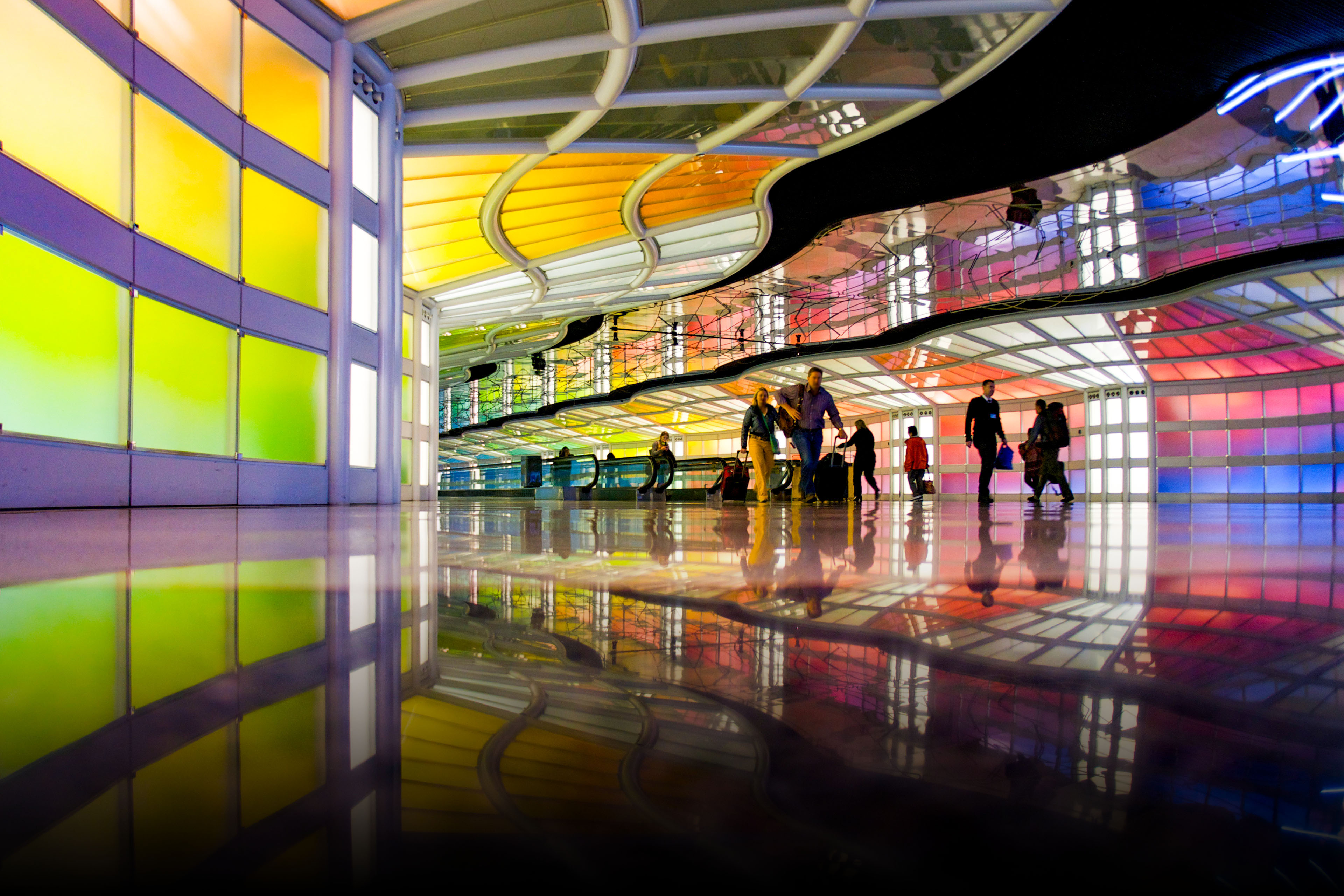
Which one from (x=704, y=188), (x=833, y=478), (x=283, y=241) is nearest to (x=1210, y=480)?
(x=833, y=478)

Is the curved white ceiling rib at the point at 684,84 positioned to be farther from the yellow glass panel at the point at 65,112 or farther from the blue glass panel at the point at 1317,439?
the blue glass panel at the point at 1317,439

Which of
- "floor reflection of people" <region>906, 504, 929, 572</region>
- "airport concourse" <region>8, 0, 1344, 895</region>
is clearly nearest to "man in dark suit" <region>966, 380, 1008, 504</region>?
"airport concourse" <region>8, 0, 1344, 895</region>

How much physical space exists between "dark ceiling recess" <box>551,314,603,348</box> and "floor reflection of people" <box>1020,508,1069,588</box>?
32553mm

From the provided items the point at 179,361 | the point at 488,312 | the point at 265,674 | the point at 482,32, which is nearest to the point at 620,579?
the point at 265,674

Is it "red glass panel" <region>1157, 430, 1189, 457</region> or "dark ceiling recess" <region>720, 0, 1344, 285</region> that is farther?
"red glass panel" <region>1157, 430, 1189, 457</region>

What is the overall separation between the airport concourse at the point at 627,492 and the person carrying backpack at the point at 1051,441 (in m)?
0.09

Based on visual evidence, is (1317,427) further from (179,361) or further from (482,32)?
(179,361)

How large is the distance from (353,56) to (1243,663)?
14118mm

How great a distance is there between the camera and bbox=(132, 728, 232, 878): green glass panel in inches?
15.5

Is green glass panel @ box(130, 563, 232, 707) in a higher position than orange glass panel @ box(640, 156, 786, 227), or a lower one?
lower

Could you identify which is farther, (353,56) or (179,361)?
(353,56)

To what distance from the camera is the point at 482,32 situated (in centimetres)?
1334

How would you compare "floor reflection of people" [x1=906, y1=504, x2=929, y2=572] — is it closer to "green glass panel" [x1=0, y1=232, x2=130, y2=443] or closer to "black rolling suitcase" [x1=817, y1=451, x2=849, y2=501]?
"green glass panel" [x1=0, y1=232, x2=130, y2=443]

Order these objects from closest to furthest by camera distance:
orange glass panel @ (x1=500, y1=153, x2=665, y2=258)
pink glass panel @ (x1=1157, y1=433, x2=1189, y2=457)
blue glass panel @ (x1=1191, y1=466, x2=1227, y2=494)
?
orange glass panel @ (x1=500, y1=153, x2=665, y2=258)
blue glass panel @ (x1=1191, y1=466, x2=1227, y2=494)
pink glass panel @ (x1=1157, y1=433, x2=1189, y2=457)
